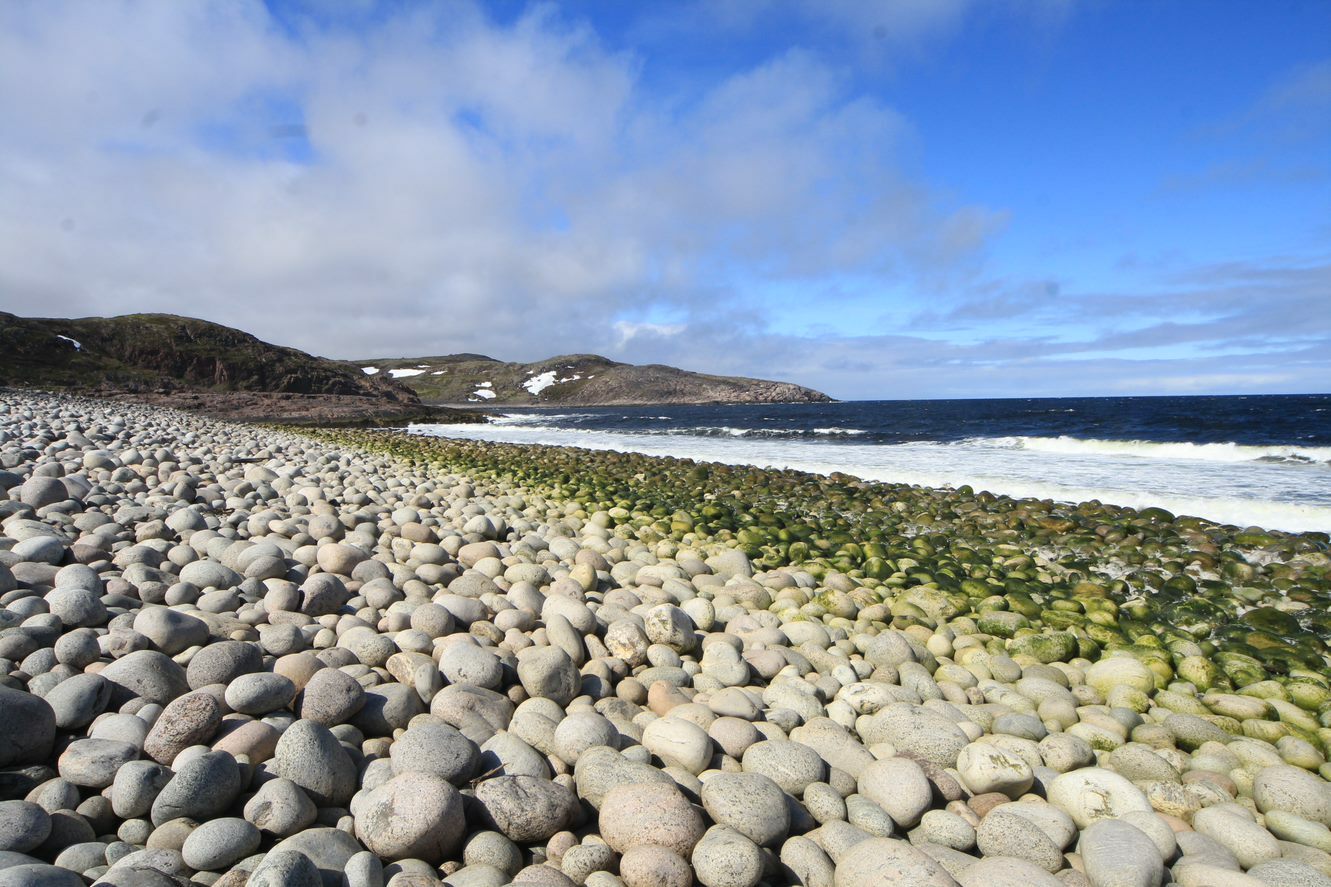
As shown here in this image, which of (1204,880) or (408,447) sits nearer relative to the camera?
(1204,880)

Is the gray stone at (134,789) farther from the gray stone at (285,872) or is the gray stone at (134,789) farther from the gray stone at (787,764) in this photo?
the gray stone at (787,764)

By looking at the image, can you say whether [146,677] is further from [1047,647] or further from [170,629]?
[1047,647]

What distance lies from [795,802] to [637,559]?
411 centimetres

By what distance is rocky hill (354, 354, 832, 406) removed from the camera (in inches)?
4013

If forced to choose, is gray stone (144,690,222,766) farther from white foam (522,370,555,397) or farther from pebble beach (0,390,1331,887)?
white foam (522,370,555,397)

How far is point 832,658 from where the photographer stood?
442 centimetres

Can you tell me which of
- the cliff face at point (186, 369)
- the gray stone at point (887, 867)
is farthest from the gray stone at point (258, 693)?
the cliff face at point (186, 369)

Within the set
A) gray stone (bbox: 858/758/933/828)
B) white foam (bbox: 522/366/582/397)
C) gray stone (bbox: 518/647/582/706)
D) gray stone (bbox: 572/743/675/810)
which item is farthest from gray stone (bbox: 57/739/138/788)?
white foam (bbox: 522/366/582/397)

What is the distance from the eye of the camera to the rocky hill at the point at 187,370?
3512cm

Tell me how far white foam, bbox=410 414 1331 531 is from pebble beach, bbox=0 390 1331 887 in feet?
11.8

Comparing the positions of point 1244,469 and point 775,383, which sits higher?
point 775,383

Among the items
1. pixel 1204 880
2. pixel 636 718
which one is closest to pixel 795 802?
pixel 636 718

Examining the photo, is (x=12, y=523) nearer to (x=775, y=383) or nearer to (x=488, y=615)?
(x=488, y=615)

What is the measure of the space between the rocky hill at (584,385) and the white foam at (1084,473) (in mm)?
78119
